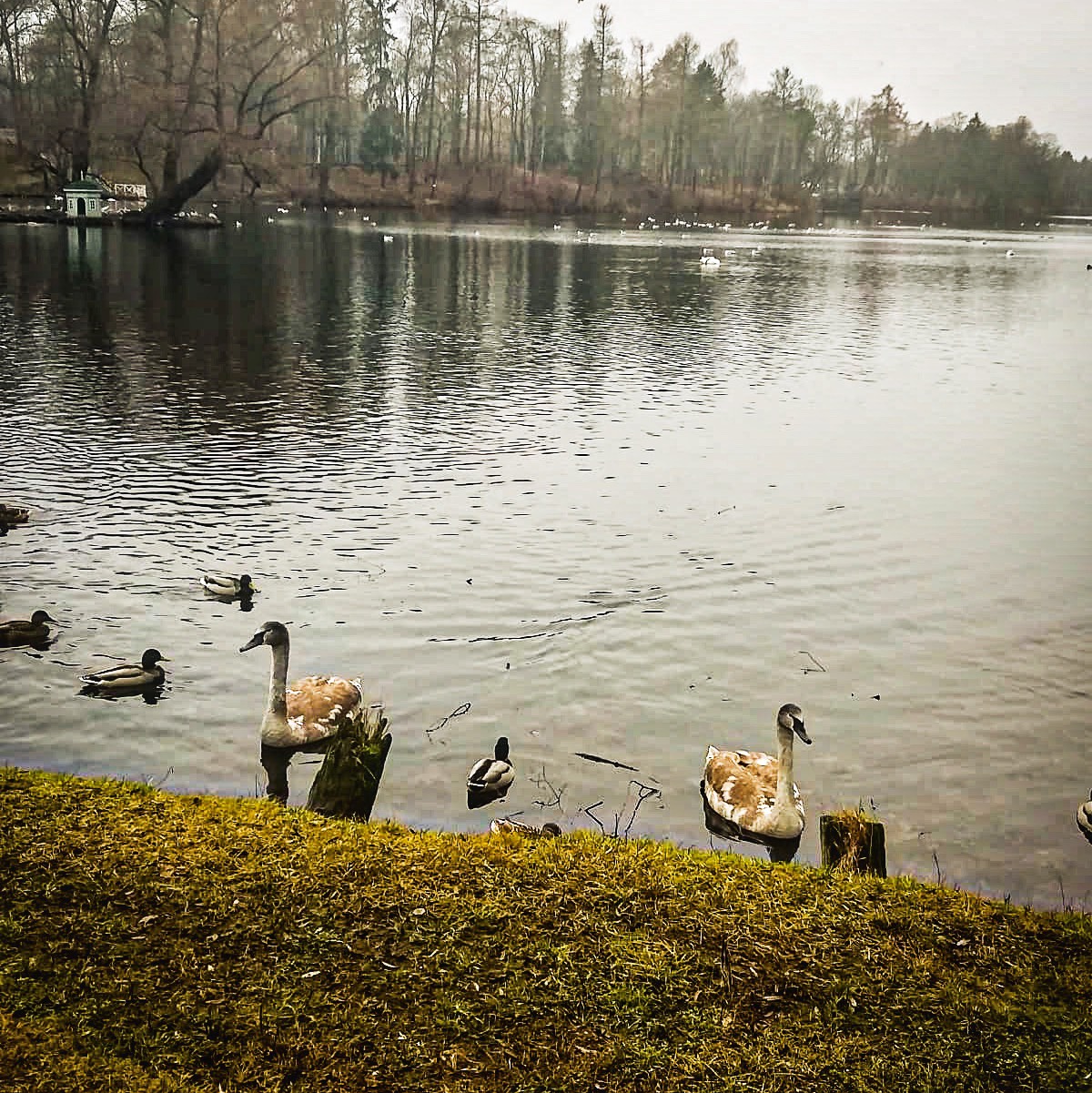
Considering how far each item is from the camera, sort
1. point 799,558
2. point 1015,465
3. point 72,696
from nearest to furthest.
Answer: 1. point 72,696
2. point 799,558
3. point 1015,465

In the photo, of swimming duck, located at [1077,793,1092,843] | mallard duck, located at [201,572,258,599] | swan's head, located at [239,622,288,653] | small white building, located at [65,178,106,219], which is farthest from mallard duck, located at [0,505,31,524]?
small white building, located at [65,178,106,219]

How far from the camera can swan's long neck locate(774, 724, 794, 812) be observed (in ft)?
24.1

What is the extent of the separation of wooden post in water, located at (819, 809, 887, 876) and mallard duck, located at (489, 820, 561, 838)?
150 centimetres

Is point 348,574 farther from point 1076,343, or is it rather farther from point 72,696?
point 1076,343

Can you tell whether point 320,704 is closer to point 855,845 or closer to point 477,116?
point 855,845

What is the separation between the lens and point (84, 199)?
6012 centimetres

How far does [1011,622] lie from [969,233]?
315 ft

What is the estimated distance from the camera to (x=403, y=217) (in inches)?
3467

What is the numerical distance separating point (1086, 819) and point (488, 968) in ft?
15.5

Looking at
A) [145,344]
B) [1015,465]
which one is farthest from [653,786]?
[145,344]

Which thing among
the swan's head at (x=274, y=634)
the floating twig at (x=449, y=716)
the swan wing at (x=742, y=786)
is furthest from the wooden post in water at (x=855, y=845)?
the swan's head at (x=274, y=634)

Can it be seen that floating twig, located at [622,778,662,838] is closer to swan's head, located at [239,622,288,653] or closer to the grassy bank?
the grassy bank

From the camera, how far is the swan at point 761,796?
7.34m

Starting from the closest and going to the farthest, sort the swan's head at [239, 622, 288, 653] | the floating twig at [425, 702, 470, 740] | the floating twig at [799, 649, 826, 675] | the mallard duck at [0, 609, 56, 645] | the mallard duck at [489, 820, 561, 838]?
the mallard duck at [489, 820, 561, 838]
the swan's head at [239, 622, 288, 653]
the floating twig at [425, 702, 470, 740]
the mallard duck at [0, 609, 56, 645]
the floating twig at [799, 649, 826, 675]
